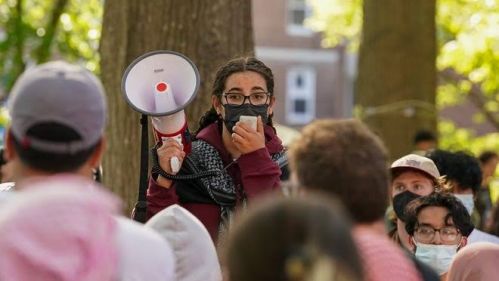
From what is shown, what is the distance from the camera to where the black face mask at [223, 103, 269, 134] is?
5809 millimetres

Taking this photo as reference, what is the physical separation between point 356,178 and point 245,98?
2230mm

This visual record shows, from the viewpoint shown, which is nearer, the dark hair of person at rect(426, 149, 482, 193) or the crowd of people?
the crowd of people

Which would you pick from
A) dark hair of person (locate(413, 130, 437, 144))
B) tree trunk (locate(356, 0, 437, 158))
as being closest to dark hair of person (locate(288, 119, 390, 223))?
dark hair of person (locate(413, 130, 437, 144))

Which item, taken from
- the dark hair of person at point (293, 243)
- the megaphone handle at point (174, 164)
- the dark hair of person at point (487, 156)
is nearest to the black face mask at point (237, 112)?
the megaphone handle at point (174, 164)

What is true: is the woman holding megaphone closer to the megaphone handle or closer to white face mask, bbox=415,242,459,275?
the megaphone handle

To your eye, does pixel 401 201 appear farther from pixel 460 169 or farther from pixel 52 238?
pixel 52 238

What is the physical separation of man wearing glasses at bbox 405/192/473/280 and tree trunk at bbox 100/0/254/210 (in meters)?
2.56

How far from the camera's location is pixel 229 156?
5855 mm

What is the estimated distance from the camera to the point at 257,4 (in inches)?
1727

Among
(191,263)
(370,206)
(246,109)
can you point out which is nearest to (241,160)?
(246,109)

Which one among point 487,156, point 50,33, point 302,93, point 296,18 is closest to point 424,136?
point 487,156

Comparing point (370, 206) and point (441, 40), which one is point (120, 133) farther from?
point (441, 40)

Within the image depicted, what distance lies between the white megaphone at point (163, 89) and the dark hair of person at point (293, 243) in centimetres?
257

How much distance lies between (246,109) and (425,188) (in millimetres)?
1430
